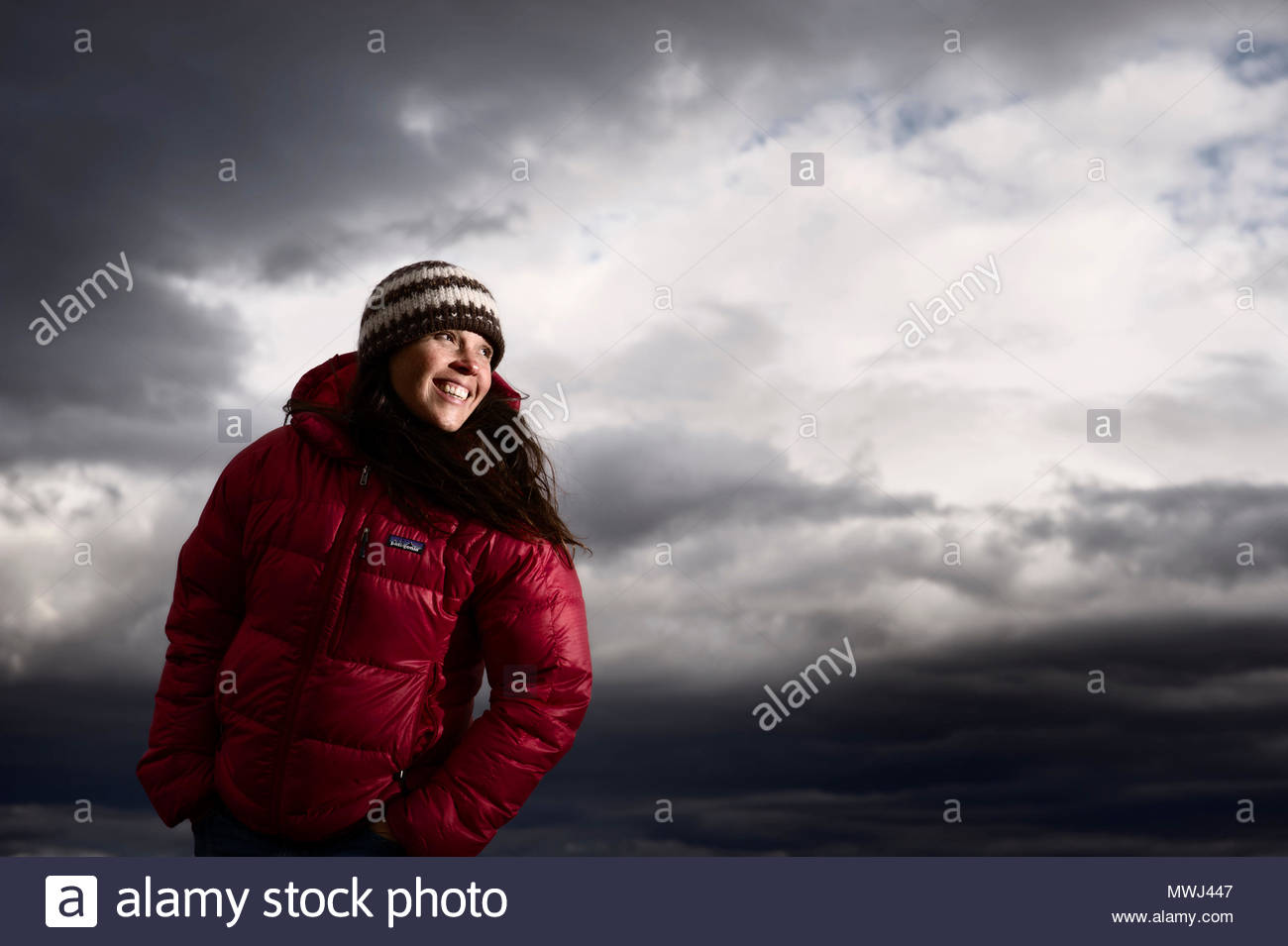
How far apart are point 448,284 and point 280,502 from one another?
1018 millimetres

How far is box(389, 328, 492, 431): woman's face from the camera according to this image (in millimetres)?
3900

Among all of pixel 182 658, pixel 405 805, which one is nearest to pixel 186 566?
pixel 182 658

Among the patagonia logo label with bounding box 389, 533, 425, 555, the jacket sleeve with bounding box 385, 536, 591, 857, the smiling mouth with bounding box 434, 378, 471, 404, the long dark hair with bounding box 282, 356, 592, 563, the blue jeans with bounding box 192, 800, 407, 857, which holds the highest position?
the smiling mouth with bounding box 434, 378, 471, 404


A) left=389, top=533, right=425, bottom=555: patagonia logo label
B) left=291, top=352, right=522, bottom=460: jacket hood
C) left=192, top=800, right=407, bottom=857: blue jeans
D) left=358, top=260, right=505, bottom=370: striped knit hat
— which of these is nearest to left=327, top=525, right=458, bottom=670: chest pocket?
left=389, top=533, right=425, bottom=555: patagonia logo label

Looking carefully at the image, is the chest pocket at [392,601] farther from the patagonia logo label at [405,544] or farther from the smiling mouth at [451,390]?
the smiling mouth at [451,390]

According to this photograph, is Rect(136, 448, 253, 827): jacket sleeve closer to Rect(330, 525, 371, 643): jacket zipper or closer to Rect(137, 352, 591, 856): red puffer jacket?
Rect(137, 352, 591, 856): red puffer jacket

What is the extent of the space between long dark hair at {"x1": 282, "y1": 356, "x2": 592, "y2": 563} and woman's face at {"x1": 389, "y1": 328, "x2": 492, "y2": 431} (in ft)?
0.22

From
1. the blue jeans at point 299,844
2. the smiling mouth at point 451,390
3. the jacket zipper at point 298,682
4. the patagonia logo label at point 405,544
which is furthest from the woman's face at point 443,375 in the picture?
the blue jeans at point 299,844

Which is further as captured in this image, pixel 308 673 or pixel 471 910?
pixel 471 910

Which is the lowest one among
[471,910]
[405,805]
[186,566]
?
[471,910]

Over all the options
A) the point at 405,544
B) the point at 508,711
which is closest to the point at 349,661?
the point at 405,544

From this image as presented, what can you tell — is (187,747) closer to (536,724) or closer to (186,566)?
(186,566)

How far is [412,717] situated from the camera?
12.3 feet

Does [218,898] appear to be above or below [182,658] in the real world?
below
